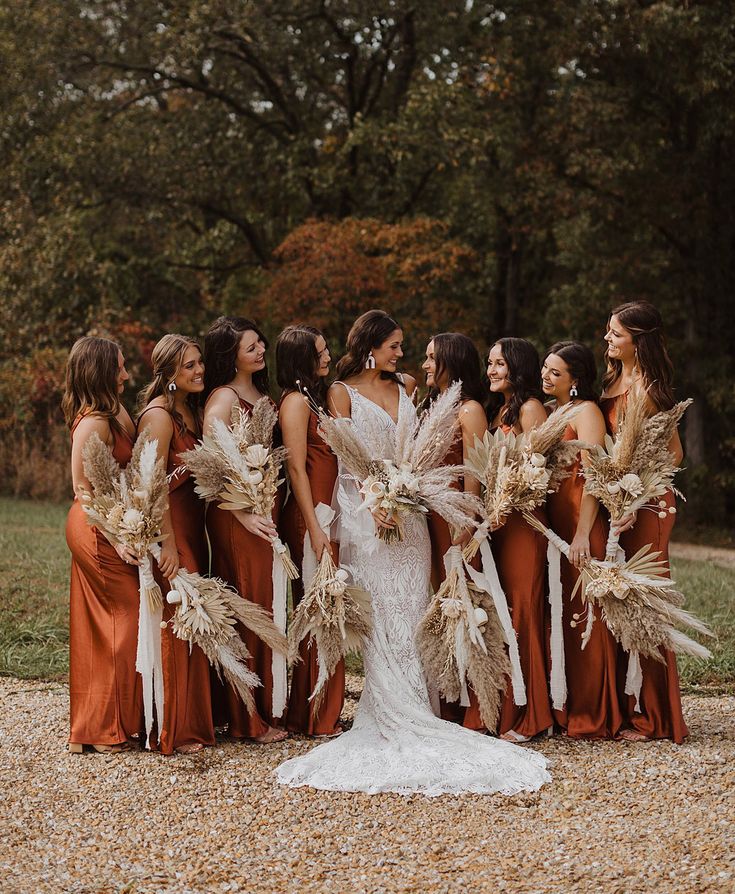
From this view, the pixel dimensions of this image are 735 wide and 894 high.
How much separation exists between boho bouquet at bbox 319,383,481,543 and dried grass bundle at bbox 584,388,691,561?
0.67 m

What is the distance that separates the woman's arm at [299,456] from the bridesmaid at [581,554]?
134 centimetres

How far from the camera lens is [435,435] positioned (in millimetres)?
5273

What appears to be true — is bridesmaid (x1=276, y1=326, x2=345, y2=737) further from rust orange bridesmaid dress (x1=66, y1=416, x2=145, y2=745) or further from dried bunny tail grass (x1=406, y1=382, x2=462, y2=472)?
rust orange bridesmaid dress (x1=66, y1=416, x2=145, y2=745)

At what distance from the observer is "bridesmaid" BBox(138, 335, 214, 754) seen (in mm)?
5367

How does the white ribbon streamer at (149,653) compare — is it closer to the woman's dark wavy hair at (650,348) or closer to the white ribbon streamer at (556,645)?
the white ribbon streamer at (556,645)

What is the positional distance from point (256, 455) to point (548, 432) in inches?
59.1

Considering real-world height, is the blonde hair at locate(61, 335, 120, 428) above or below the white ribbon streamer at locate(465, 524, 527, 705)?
above


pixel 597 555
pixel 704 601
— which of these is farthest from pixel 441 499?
pixel 704 601

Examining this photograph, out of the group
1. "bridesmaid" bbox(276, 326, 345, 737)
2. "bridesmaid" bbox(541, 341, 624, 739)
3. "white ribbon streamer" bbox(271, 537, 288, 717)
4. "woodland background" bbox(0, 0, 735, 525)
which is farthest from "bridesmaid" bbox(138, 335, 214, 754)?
"woodland background" bbox(0, 0, 735, 525)

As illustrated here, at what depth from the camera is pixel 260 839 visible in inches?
170

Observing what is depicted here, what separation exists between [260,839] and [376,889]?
666mm

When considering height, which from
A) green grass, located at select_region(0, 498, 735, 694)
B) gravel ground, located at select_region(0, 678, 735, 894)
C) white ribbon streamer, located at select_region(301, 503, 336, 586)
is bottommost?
gravel ground, located at select_region(0, 678, 735, 894)

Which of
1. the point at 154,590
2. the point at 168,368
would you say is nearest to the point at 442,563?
the point at 154,590

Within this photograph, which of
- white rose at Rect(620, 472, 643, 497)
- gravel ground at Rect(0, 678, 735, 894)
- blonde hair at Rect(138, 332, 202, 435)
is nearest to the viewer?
gravel ground at Rect(0, 678, 735, 894)
